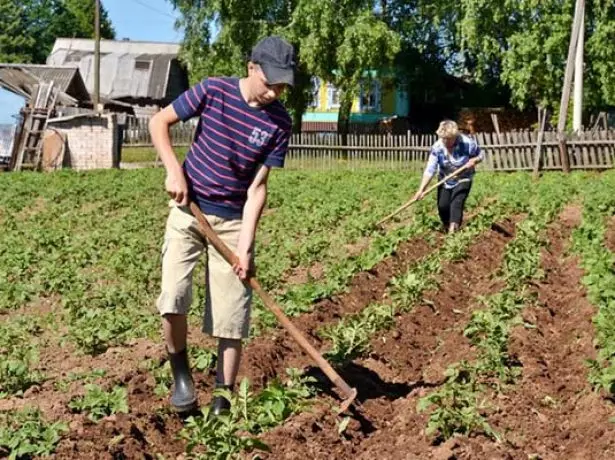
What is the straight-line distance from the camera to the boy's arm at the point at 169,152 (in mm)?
4754

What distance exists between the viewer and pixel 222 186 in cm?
492

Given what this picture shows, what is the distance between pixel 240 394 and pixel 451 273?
Result: 4.68 meters

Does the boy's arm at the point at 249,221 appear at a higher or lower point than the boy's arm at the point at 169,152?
lower

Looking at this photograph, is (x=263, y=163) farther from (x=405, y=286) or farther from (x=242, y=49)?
(x=242, y=49)

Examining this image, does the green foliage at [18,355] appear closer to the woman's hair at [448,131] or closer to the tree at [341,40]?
the woman's hair at [448,131]

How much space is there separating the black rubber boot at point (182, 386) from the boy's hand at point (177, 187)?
0.85m

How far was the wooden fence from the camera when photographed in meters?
21.8

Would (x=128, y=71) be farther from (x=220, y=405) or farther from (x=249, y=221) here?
(x=220, y=405)

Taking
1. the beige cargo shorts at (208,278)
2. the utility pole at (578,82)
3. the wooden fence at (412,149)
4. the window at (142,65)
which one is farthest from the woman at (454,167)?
the window at (142,65)

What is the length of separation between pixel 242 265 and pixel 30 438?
132 centimetres

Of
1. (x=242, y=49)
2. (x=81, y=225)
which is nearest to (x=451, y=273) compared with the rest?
(x=81, y=225)

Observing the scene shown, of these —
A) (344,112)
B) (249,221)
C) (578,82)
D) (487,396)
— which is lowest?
(487,396)

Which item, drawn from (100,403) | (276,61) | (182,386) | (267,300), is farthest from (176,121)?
(100,403)

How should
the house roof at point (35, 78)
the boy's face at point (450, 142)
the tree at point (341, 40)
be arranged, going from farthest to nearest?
1. the house roof at point (35, 78)
2. the tree at point (341, 40)
3. the boy's face at point (450, 142)
